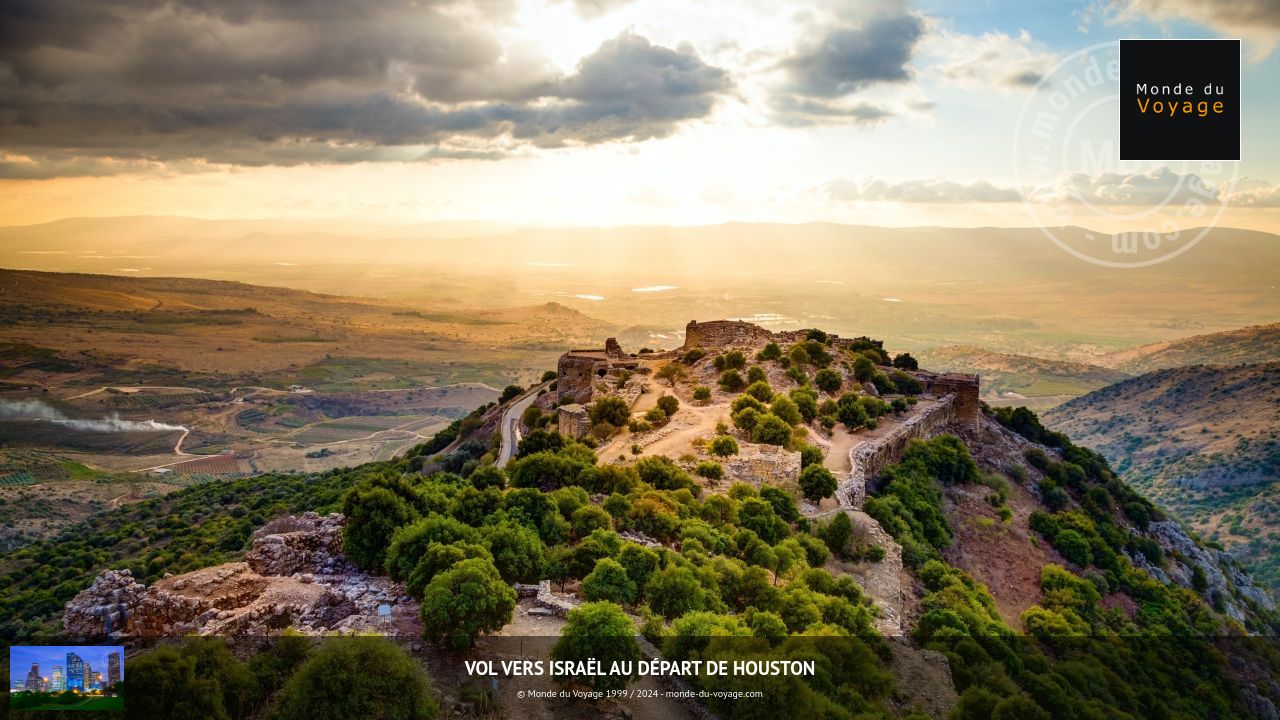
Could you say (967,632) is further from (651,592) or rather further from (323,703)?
(323,703)

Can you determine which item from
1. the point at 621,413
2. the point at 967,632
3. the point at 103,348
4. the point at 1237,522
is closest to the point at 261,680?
the point at 967,632

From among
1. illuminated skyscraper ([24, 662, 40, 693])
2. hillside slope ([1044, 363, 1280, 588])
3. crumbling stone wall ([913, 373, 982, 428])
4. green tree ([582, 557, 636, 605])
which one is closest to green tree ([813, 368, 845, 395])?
crumbling stone wall ([913, 373, 982, 428])

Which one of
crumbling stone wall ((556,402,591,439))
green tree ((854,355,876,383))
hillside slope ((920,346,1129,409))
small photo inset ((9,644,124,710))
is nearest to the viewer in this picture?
small photo inset ((9,644,124,710))

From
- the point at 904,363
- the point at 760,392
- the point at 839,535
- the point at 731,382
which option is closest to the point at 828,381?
the point at 731,382

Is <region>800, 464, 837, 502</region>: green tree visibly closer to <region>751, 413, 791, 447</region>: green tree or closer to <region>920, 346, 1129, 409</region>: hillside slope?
<region>751, 413, 791, 447</region>: green tree

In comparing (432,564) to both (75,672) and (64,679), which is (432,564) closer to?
(75,672)
